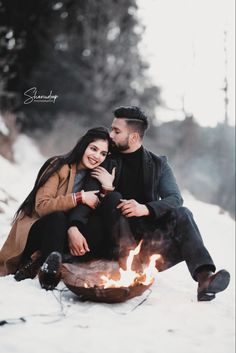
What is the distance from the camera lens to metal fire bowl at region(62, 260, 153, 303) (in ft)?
8.77

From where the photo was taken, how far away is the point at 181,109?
12.2 meters

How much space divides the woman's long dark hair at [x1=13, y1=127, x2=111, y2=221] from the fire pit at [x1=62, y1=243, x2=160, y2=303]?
1.77 feet

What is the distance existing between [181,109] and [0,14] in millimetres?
5947

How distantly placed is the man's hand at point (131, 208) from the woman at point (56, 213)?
186 mm

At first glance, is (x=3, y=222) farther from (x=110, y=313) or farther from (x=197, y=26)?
(x=197, y=26)

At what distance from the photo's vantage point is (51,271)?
105 inches

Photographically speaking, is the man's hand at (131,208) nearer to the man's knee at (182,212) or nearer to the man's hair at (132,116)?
the man's knee at (182,212)

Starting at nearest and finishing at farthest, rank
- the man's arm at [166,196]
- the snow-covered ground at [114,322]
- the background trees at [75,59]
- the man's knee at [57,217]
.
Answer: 1. the snow-covered ground at [114,322]
2. the man's knee at [57,217]
3. the man's arm at [166,196]
4. the background trees at [75,59]

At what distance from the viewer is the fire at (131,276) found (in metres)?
2.77

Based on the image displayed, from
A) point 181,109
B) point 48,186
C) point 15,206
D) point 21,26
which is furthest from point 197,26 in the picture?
point 48,186

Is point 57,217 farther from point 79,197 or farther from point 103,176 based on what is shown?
point 103,176

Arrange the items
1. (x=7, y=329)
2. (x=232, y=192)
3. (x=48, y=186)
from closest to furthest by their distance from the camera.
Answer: (x=7, y=329) < (x=48, y=186) < (x=232, y=192)

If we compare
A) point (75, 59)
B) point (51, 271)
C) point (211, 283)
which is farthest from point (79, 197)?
point (75, 59)

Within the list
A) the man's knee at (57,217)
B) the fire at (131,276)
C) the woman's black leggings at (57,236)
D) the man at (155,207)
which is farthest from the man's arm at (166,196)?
the man's knee at (57,217)
